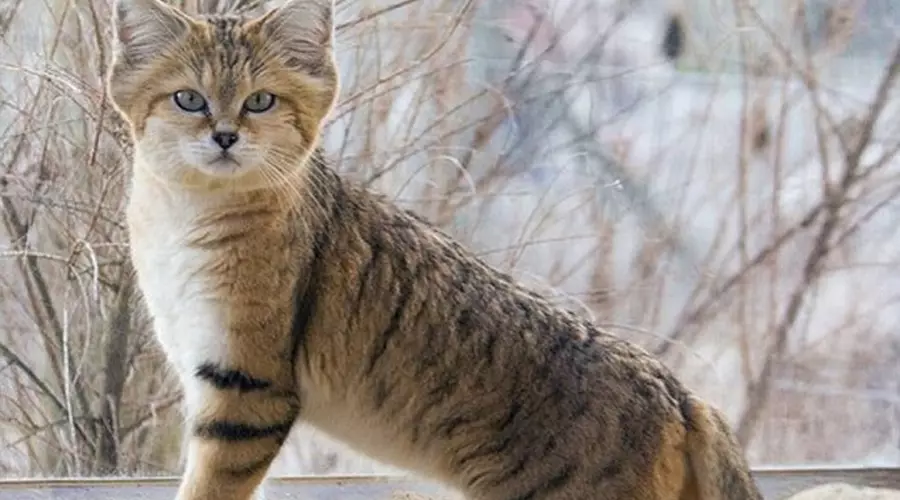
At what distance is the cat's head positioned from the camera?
3.99ft

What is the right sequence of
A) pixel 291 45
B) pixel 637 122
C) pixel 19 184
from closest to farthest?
pixel 291 45
pixel 19 184
pixel 637 122

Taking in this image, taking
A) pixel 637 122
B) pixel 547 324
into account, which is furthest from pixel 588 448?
pixel 637 122

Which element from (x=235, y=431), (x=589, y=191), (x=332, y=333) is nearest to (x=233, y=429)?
(x=235, y=431)

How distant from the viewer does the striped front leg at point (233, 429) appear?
48.6 inches

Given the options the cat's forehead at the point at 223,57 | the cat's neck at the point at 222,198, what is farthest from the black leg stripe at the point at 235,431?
the cat's forehead at the point at 223,57

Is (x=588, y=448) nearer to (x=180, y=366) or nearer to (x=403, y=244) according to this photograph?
(x=403, y=244)

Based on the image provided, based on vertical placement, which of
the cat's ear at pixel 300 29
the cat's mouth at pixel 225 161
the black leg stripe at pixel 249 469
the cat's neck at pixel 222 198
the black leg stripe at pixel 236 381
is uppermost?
A: the cat's ear at pixel 300 29

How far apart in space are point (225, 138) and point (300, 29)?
0.45ft

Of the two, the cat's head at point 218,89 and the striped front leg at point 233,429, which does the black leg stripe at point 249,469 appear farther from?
the cat's head at point 218,89

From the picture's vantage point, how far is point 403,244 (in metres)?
1.33

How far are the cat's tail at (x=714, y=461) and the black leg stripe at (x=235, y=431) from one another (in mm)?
386

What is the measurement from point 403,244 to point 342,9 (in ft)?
1.37

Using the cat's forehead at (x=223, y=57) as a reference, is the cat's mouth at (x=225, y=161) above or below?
below

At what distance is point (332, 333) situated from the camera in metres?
1.29
